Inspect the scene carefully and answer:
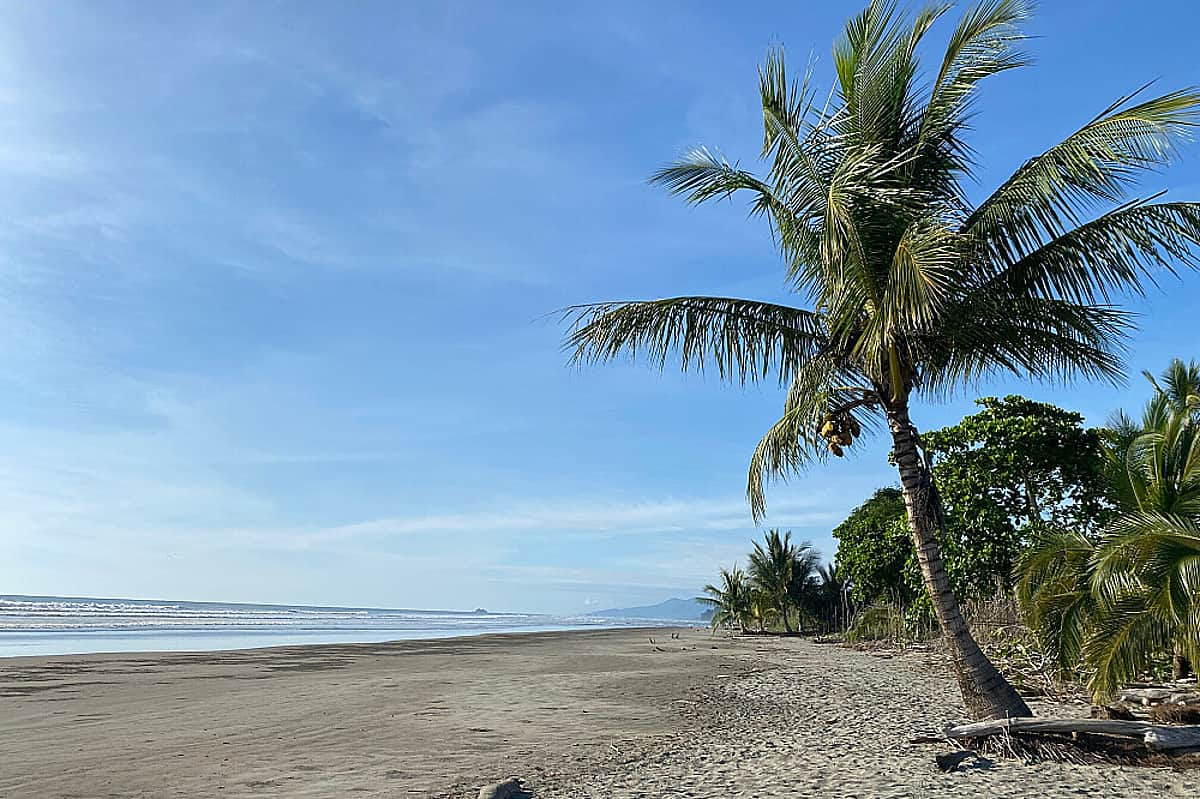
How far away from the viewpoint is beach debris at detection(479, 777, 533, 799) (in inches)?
277

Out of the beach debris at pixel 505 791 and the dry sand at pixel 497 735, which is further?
the dry sand at pixel 497 735

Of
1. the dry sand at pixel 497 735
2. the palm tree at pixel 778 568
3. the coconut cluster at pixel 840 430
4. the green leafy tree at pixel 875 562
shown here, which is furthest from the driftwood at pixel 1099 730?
the palm tree at pixel 778 568

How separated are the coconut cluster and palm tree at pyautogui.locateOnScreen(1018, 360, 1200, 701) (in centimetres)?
274

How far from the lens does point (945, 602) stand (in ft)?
29.9

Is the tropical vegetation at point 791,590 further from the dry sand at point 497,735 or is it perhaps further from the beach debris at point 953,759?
the beach debris at point 953,759

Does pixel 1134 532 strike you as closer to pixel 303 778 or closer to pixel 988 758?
pixel 988 758

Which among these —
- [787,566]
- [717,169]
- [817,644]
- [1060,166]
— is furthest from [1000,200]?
[787,566]

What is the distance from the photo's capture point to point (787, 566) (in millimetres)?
40938

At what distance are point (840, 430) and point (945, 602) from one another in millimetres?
2134

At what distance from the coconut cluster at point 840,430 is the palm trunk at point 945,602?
0.59 m

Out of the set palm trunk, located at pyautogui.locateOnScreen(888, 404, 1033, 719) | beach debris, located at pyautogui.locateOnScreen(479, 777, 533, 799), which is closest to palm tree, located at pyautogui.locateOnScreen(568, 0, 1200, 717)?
palm trunk, located at pyautogui.locateOnScreen(888, 404, 1033, 719)

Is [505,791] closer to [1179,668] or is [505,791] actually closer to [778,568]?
[1179,668]

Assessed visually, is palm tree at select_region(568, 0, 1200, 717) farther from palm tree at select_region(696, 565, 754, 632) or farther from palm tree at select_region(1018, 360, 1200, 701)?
palm tree at select_region(696, 565, 754, 632)

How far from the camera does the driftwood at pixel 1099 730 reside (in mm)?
7660
